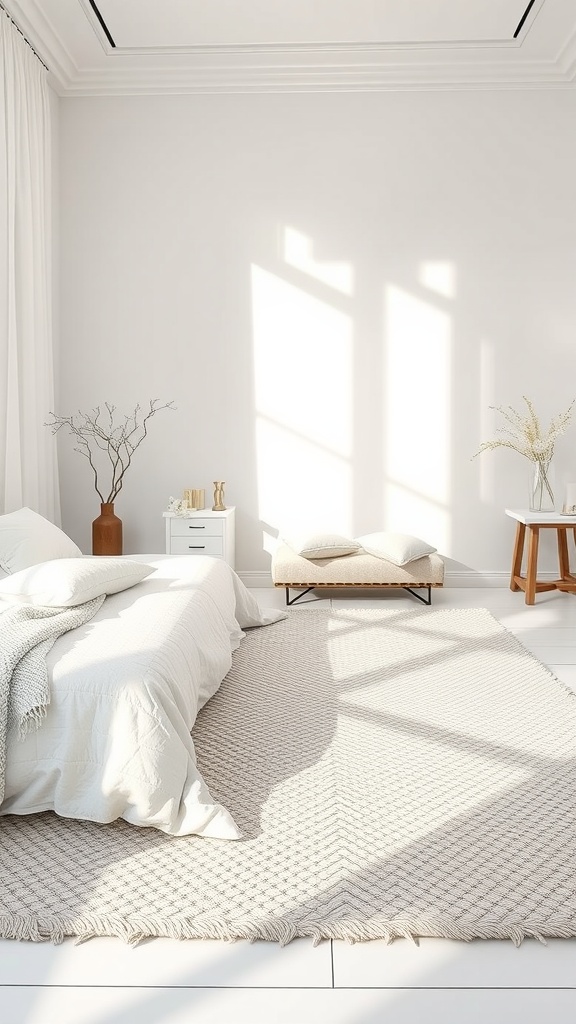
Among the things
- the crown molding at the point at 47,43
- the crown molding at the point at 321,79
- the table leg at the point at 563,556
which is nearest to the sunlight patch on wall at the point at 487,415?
the table leg at the point at 563,556

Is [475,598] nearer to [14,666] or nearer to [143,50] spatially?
[14,666]

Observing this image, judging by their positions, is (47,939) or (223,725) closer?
(47,939)

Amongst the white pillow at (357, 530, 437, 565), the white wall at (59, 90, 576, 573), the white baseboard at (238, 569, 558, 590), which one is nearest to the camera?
the white pillow at (357, 530, 437, 565)

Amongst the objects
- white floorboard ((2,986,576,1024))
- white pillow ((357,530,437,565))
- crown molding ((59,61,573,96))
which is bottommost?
white floorboard ((2,986,576,1024))

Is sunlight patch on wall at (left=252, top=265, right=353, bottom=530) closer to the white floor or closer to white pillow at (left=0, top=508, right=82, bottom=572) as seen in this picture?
Answer: white pillow at (left=0, top=508, right=82, bottom=572)

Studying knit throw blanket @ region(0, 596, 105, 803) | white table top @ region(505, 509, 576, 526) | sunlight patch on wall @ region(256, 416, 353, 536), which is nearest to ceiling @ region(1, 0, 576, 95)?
sunlight patch on wall @ region(256, 416, 353, 536)

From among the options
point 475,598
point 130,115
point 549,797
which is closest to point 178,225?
point 130,115

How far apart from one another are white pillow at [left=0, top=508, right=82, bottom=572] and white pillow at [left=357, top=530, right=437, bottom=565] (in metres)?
1.96

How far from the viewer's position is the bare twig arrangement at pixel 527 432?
518 cm

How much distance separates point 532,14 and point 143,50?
222 cm

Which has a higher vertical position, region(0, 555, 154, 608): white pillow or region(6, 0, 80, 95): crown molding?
region(6, 0, 80, 95): crown molding

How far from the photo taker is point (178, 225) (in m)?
→ 5.39

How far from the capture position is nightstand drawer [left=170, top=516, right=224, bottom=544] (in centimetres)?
499

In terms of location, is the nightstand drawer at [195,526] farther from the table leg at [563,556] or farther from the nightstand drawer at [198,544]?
the table leg at [563,556]
